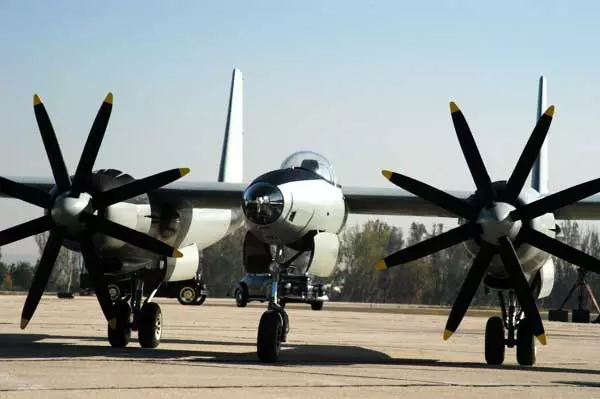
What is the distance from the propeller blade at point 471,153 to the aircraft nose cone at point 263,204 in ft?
11.5

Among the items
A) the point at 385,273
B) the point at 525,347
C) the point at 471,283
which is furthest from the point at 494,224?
the point at 385,273

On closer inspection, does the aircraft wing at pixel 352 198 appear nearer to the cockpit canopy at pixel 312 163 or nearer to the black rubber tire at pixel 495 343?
the cockpit canopy at pixel 312 163

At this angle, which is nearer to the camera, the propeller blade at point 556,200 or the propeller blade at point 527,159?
the propeller blade at point 556,200

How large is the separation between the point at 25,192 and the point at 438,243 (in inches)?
305

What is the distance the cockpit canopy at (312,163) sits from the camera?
20.2 meters

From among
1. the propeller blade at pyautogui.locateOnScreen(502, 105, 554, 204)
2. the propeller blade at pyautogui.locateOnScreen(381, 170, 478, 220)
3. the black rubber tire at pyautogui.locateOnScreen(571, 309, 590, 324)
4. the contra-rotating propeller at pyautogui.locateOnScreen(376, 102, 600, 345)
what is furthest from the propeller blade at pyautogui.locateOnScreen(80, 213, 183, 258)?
the black rubber tire at pyautogui.locateOnScreen(571, 309, 590, 324)

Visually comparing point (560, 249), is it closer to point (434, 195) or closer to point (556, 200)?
point (556, 200)

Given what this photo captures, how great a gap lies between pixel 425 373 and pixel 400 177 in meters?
3.74

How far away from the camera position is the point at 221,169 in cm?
2956

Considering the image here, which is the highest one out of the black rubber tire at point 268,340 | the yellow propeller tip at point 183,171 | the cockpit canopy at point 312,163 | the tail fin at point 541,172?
the tail fin at point 541,172

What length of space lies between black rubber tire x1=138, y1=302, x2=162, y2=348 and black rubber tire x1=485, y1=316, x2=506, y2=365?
682cm

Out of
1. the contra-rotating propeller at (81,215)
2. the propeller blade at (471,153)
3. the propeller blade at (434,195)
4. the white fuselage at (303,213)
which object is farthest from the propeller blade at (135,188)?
the propeller blade at (471,153)

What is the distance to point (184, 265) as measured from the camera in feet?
75.0

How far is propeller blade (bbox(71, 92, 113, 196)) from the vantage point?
1923 cm
